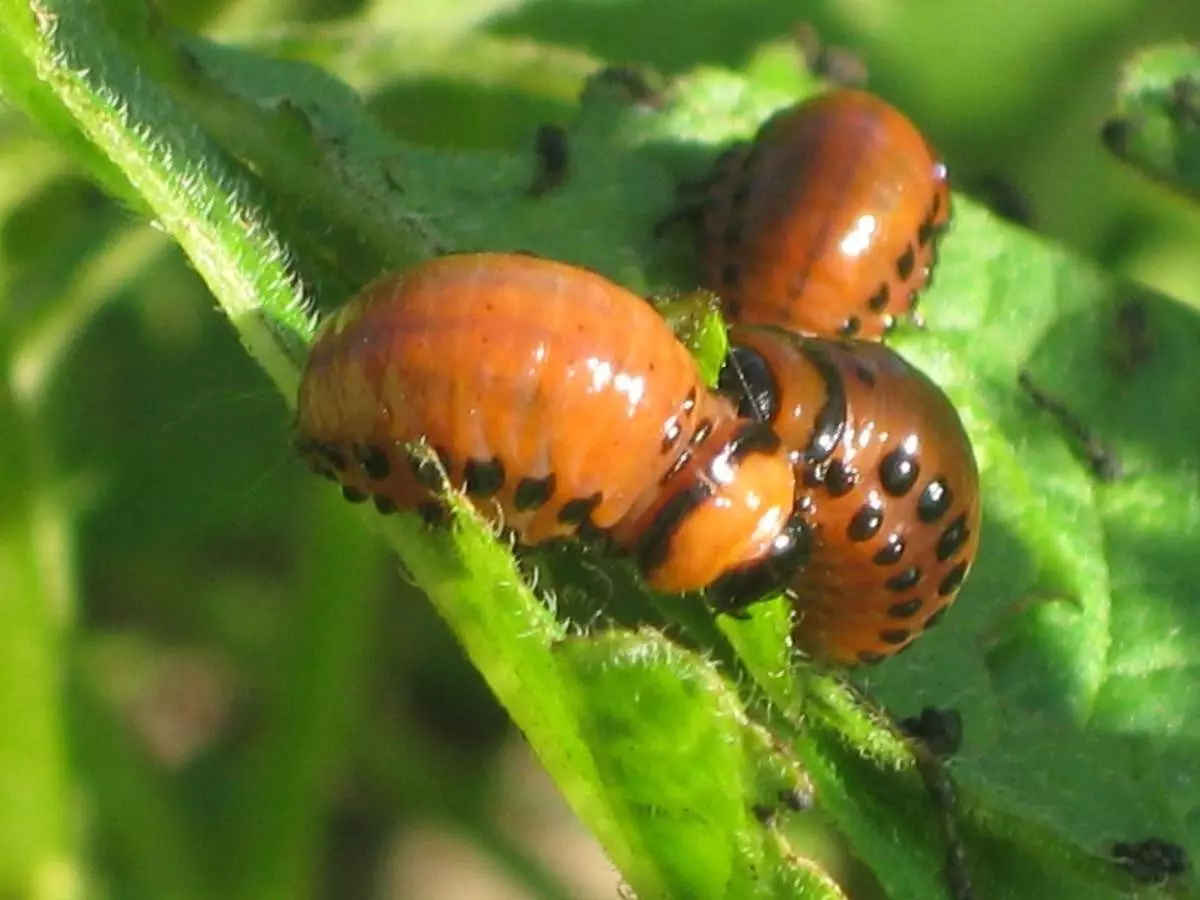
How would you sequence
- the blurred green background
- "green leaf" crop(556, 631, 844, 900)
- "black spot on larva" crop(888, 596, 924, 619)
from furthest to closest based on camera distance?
the blurred green background
"black spot on larva" crop(888, 596, 924, 619)
"green leaf" crop(556, 631, 844, 900)

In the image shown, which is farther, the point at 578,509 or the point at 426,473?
the point at 578,509

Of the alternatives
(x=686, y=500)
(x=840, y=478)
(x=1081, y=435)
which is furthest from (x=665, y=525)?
(x=1081, y=435)

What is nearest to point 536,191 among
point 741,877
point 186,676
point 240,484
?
point 741,877

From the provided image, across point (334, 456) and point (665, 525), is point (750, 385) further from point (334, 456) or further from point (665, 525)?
point (334, 456)

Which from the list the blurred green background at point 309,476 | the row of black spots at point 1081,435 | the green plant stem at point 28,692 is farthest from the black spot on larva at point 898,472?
the green plant stem at point 28,692

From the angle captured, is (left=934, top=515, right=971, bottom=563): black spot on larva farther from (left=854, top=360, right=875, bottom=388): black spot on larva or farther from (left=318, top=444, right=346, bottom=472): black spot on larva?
(left=318, top=444, right=346, bottom=472): black spot on larva

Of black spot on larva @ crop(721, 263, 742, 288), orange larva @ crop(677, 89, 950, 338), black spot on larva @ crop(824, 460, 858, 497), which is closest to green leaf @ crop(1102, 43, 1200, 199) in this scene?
orange larva @ crop(677, 89, 950, 338)

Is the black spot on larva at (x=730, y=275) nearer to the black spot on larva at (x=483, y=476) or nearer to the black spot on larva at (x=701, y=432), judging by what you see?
the black spot on larva at (x=701, y=432)
